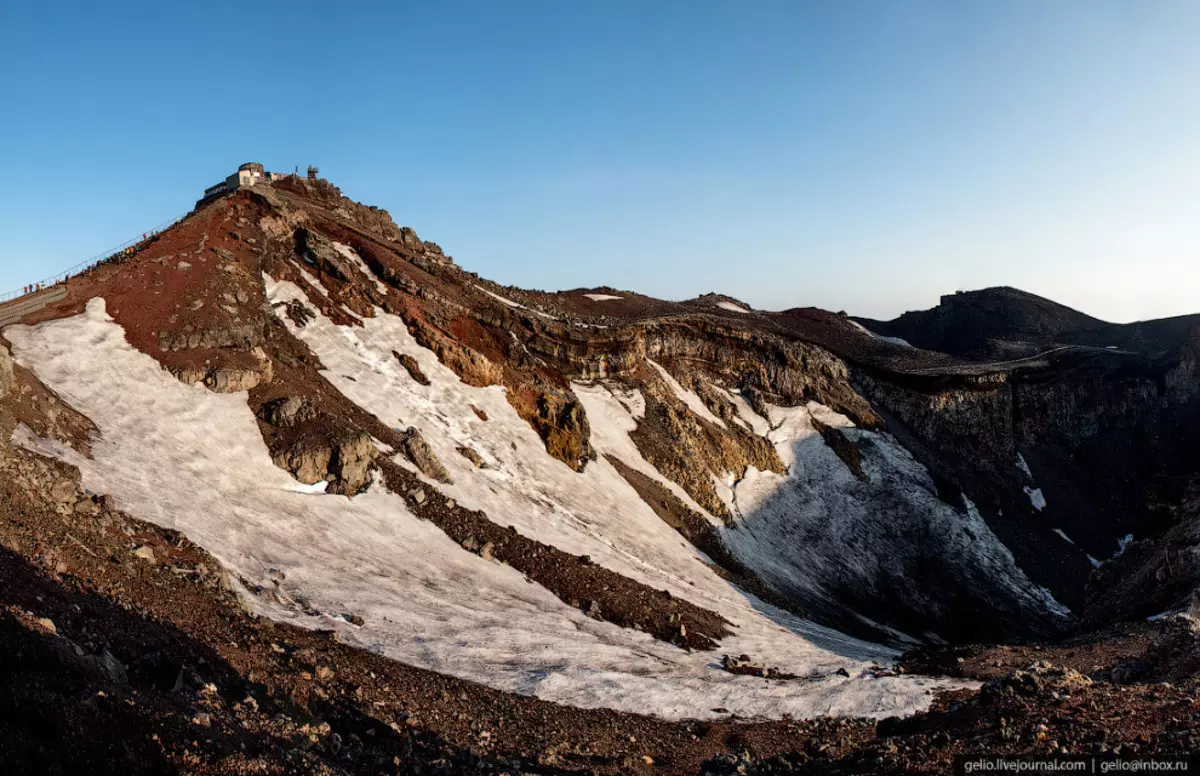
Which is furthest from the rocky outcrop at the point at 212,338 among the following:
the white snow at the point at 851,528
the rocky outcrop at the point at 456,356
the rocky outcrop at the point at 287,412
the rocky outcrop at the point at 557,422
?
the white snow at the point at 851,528

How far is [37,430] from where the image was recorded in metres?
26.9

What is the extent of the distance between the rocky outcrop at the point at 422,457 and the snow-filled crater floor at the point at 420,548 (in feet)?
3.44

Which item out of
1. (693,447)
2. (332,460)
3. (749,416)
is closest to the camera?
(332,460)

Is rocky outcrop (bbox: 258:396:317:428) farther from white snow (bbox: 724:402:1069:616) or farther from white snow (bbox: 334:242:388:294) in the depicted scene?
white snow (bbox: 724:402:1069:616)

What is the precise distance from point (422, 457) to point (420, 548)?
6984 mm

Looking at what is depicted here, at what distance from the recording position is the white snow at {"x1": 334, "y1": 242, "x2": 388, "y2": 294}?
172 ft

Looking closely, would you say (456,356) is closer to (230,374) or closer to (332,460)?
(230,374)

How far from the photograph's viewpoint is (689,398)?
65000 millimetres

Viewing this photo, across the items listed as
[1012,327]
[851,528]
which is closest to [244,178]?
[851,528]

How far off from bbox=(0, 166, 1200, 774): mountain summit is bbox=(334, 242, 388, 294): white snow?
51 centimetres

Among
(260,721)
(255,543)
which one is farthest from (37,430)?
(260,721)

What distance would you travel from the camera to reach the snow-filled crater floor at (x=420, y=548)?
25.9 meters

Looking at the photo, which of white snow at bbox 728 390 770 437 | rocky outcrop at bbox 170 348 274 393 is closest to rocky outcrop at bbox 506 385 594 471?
rocky outcrop at bbox 170 348 274 393

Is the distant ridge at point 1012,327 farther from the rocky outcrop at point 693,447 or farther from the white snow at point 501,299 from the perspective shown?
the white snow at point 501,299
